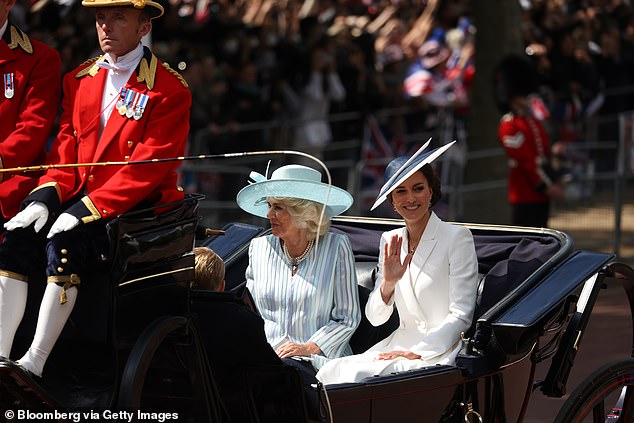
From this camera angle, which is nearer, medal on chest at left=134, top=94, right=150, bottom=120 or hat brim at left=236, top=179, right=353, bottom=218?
medal on chest at left=134, top=94, right=150, bottom=120

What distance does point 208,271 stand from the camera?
186 inches

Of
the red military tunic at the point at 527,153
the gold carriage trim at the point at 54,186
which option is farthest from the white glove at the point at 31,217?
the red military tunic at the point at 527,153

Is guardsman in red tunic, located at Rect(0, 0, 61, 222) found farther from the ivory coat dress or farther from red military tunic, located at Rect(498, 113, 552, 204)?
red military tunic, located at Rect(498, 113, 552, 204)

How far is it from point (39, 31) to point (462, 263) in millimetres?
6454

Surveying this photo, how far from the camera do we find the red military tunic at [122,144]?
4.30 metres

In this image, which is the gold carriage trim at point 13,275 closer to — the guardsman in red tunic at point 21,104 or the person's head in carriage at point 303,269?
the guardsman in red tunic at point 21,104

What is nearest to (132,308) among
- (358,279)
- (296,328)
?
(296,328)

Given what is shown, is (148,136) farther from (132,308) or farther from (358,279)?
(358,279)

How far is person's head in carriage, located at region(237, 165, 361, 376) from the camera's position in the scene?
5.12 meters

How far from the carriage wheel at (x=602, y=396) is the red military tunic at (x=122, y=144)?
1.70 metres

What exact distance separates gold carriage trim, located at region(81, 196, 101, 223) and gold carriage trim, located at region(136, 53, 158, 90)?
0.45 m

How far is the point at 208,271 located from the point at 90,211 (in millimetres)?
638

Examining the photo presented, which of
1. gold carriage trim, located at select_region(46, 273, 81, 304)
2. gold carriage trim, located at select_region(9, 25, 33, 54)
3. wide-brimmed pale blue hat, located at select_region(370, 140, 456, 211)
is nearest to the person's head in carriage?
wide-brimmed pale blue hat, located at select_region(370, 140, 456, 211)

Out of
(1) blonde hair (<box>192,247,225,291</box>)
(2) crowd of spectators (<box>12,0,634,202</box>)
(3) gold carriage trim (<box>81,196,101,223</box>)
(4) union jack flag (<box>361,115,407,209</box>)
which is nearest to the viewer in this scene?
(3) gold carriage trim (<box>81,196,101,223</box>)
